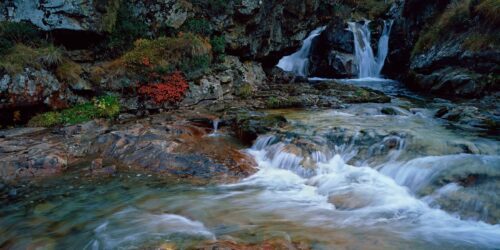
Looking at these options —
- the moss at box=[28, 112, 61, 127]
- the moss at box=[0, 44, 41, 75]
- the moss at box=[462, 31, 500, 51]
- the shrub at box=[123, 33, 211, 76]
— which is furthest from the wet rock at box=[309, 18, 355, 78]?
the moss at box=[0, 44, 41, 75]

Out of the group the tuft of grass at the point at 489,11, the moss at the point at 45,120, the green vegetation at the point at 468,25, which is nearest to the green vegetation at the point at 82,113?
the moss at the point at 45,120

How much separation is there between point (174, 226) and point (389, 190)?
374cm

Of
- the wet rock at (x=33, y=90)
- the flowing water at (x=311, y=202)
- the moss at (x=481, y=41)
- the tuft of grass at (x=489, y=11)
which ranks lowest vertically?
the flowing water at (x=311, y=202)

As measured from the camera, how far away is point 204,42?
522 inches

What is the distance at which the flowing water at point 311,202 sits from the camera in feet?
14.9

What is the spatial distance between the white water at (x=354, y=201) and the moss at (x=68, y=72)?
6.65 metres

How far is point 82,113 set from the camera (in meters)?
10.1

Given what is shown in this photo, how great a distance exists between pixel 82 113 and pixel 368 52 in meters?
16.5

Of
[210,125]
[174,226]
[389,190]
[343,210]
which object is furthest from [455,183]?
[210,125]

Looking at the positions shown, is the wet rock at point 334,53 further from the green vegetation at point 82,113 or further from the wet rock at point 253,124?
the green vegetation at point 82,113

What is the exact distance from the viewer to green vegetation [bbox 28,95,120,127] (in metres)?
9.62

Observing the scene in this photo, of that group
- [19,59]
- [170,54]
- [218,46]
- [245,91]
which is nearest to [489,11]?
[245,91]

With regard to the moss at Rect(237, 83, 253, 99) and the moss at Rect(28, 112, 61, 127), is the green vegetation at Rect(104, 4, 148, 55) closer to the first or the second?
the moss at Rect(28, 112, 61, 127)

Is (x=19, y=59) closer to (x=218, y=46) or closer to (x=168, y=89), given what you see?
(x=168, y=89)
